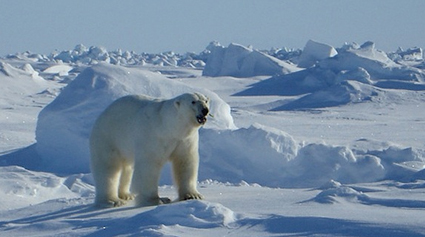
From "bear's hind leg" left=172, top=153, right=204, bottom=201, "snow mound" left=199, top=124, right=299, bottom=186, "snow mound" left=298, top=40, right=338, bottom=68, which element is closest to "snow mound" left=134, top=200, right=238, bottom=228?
"bear's hind leg" left=172, top=153, right=204, bottom=201

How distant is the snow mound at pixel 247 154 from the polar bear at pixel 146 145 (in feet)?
11.3

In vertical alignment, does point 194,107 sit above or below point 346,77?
above

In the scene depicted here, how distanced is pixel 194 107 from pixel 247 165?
4319 millimetres

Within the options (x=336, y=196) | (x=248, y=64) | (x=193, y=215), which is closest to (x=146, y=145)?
(x=193, y=215)

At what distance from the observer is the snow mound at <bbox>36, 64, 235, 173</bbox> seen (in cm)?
963

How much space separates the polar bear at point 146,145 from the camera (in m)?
4.57

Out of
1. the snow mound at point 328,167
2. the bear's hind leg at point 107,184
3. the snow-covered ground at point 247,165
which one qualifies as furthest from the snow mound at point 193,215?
the snow mound at point 328,167

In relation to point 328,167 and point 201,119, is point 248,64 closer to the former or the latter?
point 328,167

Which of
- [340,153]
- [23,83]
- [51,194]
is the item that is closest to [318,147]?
[340,153]

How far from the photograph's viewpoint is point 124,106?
500 cm

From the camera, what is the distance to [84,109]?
10.2 m

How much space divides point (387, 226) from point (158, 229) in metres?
1.00

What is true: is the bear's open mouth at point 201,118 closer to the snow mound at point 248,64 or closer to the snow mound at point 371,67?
the snow mound at point 371,67

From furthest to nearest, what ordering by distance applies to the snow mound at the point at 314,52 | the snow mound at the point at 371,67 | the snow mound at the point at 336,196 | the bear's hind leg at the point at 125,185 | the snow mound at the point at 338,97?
the snow mound at the point at 314,52, the snow mound at the point at 371,67, the snow mound at the point at 338,97, the bear's hind leg at the point at 125,185, the snow mound at the point at 336,196
